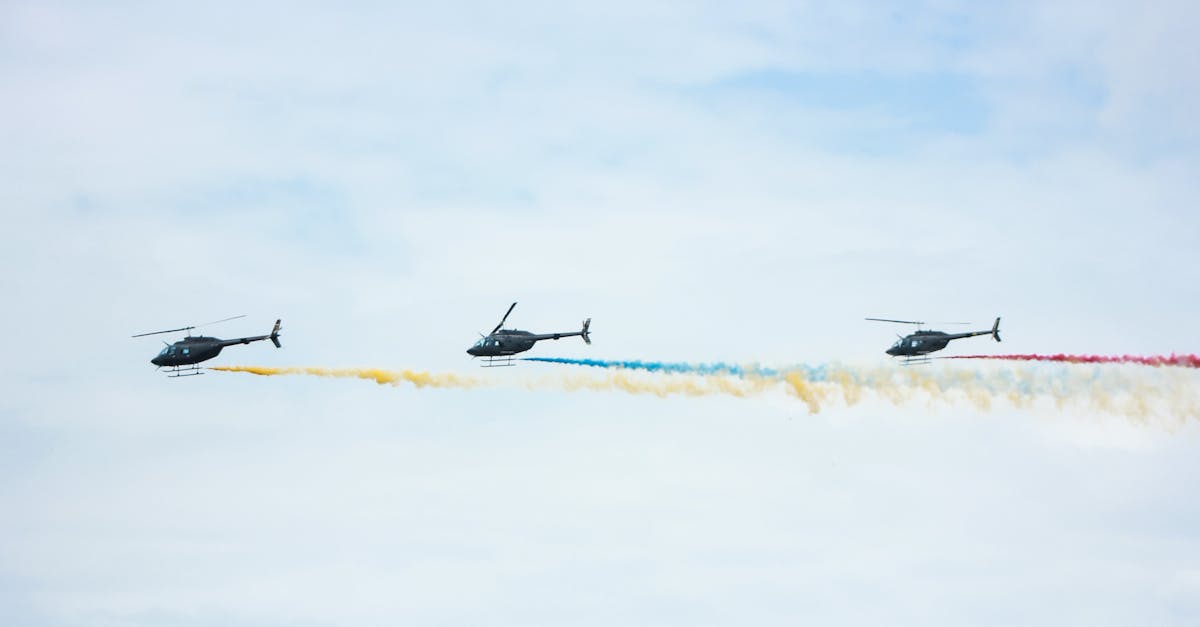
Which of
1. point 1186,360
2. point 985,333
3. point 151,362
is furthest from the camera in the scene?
point 151,362

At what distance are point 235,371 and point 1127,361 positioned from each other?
60.8 meters

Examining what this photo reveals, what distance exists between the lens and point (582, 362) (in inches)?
4796

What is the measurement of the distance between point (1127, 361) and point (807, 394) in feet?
79.1

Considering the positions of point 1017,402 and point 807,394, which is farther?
point 807,394

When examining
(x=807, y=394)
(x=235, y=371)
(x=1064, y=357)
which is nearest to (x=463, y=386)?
(x=235, y=371)

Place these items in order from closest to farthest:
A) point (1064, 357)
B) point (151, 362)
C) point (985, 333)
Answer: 1. point (1064, 357)
2. point (985, 333)
3. point (151, 362)

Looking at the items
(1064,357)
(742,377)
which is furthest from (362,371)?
(1064,357)

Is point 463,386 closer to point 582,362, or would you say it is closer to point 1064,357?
point 582,362

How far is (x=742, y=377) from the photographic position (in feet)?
393

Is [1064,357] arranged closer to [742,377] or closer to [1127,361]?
[1127,361]

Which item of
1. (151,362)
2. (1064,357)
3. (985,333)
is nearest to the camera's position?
(1064,357)

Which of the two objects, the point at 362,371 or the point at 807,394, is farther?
the point at 362,371

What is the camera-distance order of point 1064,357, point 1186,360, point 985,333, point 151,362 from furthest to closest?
point 151,362 < point 985,333 < point 1064,357 < point 1186,360

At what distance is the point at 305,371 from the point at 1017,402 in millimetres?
49633
